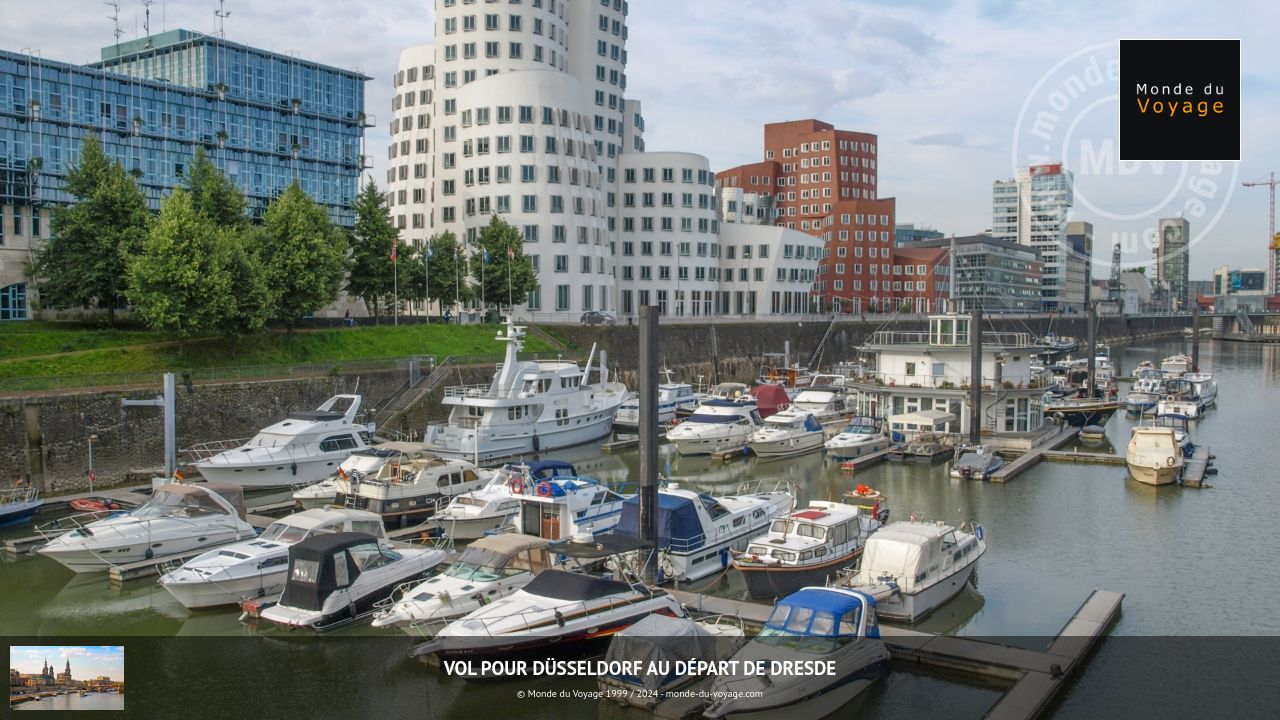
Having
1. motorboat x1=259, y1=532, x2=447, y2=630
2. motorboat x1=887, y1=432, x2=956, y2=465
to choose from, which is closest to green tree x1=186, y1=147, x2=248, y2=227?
motorboat x1=259, y1=532, x2=447, y2=630

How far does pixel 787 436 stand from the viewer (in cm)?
4516

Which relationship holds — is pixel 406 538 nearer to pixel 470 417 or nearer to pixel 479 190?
pixel 470 417

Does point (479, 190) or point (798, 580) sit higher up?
point (479, 190)

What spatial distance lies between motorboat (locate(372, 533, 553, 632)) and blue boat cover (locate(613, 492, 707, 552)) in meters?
2.83

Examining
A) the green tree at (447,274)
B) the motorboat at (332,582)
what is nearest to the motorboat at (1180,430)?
the motorboat at (332,582)

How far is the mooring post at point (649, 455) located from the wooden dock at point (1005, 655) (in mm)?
1769

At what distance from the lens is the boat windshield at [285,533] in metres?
23.7

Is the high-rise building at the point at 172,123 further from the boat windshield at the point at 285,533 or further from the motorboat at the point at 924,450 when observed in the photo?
the motorboat at the point at 924,450

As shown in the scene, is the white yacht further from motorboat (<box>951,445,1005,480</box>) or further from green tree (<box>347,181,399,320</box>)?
motorboat (<box>951,445,1005,480</box>)

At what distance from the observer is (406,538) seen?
93.4 feet

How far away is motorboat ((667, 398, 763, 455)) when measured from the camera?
45.5m

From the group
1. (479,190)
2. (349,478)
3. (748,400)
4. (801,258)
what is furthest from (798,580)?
(801,258)

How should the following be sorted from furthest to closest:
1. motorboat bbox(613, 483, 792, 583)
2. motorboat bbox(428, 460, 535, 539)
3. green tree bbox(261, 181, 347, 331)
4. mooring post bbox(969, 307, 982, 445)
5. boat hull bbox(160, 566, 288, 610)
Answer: green tree bbox(261, 181, 347, 331), mooring post bbox(969, 307, 982, 445), motorboat bbox(428, 460, 535, 539), motorboat bbox(613, 483, 792, 583), boat hull bbox(160, 566, 288, 610)

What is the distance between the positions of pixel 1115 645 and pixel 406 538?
19287 mm
